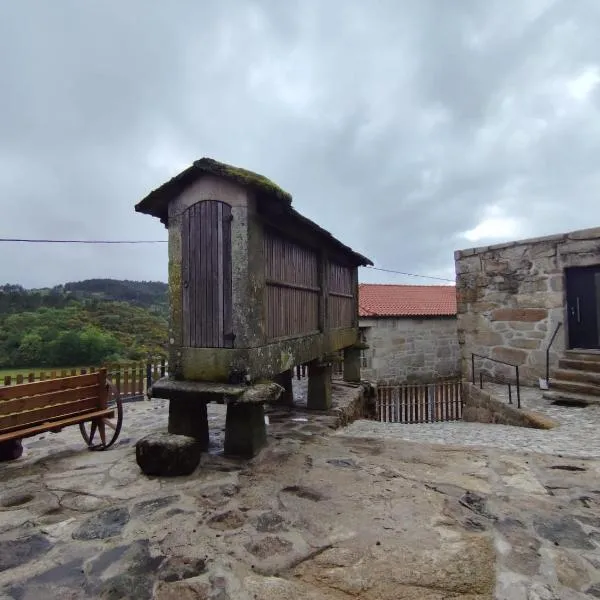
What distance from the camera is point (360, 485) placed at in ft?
10.2

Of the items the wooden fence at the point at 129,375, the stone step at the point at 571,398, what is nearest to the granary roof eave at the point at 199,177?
the stone step at the point at 571,398

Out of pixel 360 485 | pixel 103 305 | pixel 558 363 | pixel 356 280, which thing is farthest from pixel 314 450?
pixel 103 305

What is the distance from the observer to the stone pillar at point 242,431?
12.1 ft

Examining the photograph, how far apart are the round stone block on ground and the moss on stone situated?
2.37m

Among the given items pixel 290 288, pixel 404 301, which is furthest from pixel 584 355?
pixel 404 301

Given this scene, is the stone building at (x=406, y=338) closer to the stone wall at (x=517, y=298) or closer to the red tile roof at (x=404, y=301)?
the red tile roof at (x=404, y=301)

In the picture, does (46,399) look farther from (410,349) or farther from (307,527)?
(410,349)

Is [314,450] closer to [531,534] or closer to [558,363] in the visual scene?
[531,534]

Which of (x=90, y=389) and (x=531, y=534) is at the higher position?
(x=90, y=389)

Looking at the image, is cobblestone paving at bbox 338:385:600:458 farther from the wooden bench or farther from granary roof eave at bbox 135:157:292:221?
granary roof eave at bbox 135:157:292:221

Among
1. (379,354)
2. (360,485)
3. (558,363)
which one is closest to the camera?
(360,485)

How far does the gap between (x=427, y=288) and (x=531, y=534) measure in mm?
16351

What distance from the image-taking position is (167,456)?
329 centimetres

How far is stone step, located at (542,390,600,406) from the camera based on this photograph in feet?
19.8
